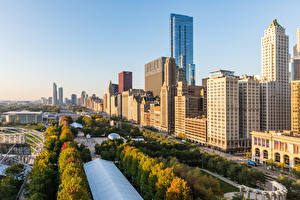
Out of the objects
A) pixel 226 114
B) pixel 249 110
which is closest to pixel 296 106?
pixel 249 110

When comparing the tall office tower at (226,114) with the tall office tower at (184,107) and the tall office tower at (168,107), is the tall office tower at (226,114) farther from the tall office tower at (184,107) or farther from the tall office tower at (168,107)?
the tall office tower at (168,107)

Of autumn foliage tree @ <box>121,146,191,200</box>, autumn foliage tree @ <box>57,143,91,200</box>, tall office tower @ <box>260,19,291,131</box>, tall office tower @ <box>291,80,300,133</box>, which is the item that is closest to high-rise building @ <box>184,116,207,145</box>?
tall office tower @ <box>260,19,291,131</box>

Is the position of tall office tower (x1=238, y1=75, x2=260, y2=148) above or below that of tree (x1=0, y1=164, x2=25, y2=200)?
above

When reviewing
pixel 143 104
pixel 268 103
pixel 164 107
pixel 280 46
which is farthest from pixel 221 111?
Result: pixel 143 104

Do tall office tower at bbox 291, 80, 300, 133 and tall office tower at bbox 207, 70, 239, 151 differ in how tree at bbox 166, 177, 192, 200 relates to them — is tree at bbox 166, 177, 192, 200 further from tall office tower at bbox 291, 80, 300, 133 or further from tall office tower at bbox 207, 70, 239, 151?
tall office tower at bbox 291, 80, 300, 133

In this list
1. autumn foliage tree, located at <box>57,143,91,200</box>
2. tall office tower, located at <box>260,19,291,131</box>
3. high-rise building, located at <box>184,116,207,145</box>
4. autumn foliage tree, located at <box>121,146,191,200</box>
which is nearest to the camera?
autumn foliage tree, located at <box>57,143,91,200</box>

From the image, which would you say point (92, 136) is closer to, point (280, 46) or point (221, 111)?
point (221, 111)

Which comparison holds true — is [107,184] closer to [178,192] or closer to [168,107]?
[178,192]
